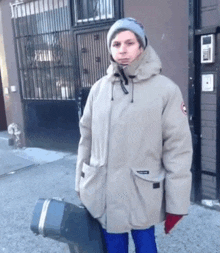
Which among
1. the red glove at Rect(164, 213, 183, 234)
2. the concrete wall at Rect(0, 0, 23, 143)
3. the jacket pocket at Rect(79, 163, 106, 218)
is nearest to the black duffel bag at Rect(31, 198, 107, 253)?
the jacket pocket at Rect(79, 163, 106, 218)

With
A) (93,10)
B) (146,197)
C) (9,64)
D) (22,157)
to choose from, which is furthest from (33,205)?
(9,64)

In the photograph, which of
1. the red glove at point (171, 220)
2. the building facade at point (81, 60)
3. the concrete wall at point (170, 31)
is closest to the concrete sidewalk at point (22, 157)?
the building facade at point (81, 60)

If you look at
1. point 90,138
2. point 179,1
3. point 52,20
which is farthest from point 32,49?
Result: point 90,138

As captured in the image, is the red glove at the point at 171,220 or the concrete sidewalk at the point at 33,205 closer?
the red glove at the point at 171,220

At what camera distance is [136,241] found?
187 cm

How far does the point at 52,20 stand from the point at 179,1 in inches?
108

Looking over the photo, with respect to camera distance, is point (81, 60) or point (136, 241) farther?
point (81, 60)

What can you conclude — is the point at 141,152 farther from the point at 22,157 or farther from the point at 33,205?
the point at 22,157

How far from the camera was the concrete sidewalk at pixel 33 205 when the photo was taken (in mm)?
2809

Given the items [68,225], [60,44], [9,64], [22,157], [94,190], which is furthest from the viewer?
[9,64]

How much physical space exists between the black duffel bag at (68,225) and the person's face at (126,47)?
2.96 feet

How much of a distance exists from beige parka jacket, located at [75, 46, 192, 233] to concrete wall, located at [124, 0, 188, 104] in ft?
5.83

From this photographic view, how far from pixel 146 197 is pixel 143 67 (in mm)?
740

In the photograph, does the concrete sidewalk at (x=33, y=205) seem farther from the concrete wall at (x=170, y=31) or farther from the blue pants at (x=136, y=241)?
the concrete wall at (x=170, y=31)
